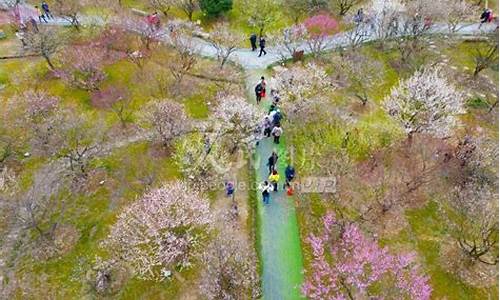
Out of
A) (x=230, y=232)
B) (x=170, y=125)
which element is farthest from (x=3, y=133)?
(x=230, y=232)

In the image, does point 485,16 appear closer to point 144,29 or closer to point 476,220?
point 476,220

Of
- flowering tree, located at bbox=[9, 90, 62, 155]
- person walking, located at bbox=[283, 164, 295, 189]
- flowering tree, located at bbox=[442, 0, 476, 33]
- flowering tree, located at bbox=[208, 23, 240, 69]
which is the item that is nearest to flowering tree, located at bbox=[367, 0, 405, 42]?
flowering tree, located at bbox=[442, 0, 476, 33]

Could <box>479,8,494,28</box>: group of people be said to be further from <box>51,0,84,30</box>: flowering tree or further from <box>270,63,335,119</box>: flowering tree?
<box>51,0,84,30</box>: flowering tree

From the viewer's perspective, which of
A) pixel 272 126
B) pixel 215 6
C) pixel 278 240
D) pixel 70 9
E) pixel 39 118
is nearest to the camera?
pixel 278 240

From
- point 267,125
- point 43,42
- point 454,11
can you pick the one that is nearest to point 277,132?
point 267,125

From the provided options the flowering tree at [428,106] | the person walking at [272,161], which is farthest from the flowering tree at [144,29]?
the flowering tree at [428,106]

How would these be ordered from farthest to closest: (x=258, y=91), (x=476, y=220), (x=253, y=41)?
(x=253, y=41)
(x=258, y=91)
(x=476, y=220)
